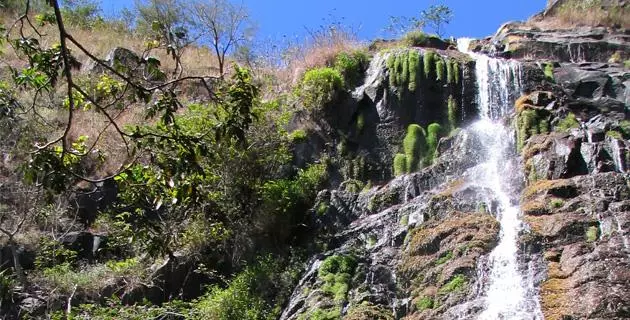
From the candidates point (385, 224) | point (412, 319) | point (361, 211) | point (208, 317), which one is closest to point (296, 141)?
point (361, 211)

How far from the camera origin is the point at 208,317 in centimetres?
1123

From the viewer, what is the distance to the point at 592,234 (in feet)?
33.2

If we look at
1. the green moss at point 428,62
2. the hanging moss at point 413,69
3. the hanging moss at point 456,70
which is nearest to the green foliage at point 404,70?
the hanging moss at point 413,69

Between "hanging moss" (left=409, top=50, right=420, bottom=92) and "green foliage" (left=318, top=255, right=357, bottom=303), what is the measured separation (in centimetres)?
642

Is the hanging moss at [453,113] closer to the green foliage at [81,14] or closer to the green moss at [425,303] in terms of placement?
the green moss at [425,303]

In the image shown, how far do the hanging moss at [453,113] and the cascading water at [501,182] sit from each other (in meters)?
0.50

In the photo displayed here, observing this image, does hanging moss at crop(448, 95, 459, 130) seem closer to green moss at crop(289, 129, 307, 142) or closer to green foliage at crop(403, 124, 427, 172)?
green foliage at crop(403, 124, 427, 172)

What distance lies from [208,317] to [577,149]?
23.2 ft

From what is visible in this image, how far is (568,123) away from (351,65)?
606 cm

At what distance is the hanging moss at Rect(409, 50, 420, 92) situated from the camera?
16812 millimetres

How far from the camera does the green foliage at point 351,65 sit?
17.9m

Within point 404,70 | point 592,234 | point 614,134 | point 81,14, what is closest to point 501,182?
point 614,134

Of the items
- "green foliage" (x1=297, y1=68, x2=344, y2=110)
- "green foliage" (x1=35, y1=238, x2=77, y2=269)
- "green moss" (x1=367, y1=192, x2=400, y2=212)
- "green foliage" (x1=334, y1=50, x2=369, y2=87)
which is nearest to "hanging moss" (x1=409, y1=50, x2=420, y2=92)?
"green foliage" (x1=334, y1=50, x2=369, y2=87)

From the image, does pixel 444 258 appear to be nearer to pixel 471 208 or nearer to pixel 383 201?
pixel 471 208
